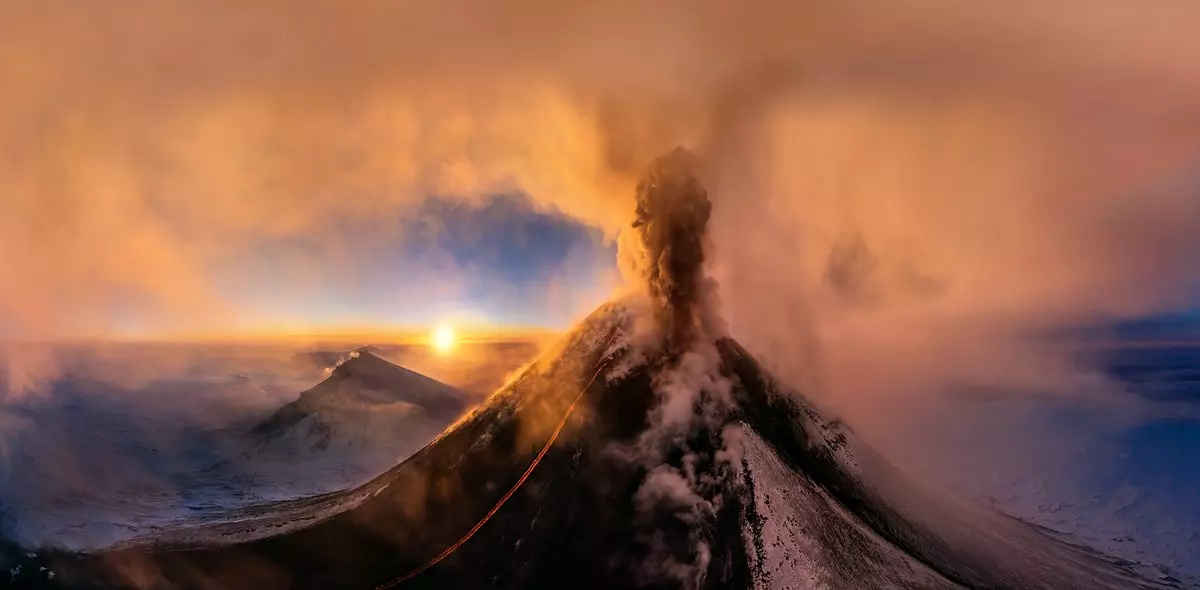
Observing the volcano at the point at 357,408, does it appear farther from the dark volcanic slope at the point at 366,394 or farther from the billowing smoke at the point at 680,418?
the billowing smoke at the point at 680,418

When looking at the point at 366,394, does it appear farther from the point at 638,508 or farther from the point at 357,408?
the point at 638,508

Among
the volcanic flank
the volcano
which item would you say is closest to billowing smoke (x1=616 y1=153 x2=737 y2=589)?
the volcanic flank

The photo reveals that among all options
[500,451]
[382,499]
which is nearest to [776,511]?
[500,451]

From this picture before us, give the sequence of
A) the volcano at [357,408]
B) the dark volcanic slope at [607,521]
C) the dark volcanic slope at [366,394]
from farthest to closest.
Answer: the dark volcanic slope at [366,394] < the volcano at [357,408] < the dark volcanic slope at [607,521]

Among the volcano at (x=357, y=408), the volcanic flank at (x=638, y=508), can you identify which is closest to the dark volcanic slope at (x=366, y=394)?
the volcano at (x=357, y=408)

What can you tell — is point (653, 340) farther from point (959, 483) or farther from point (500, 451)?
point (959, 483)

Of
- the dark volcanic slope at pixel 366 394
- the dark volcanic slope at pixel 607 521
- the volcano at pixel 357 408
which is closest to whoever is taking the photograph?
the dark volcanic slope at pixel 607 521
